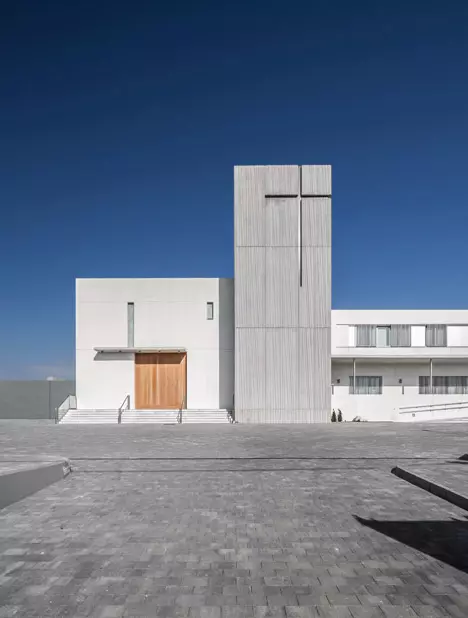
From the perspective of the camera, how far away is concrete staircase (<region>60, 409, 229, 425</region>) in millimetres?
20484

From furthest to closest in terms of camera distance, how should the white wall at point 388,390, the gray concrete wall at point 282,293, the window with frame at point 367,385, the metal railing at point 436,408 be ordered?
the window with frame at point 367,385, the white wall at point 388,390, the metal railing at point 436,408, the gray concrete wall at point 282,293

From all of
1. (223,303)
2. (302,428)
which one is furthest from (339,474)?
(223,303)

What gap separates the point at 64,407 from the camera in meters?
21.1

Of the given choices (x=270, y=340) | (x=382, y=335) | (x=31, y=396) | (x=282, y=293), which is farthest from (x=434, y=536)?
(x=31, y=396)

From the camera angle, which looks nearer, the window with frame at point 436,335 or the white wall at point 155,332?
the white wall at point 155,332

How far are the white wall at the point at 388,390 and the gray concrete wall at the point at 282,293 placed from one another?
406cm

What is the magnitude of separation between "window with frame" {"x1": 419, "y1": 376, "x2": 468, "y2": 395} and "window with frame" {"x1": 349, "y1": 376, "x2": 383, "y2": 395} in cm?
219

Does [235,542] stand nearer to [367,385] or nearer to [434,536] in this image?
[434,536]

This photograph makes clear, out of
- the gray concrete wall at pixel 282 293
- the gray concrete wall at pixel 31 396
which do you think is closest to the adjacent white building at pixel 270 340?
the gray concrete wall at pixel 282 293

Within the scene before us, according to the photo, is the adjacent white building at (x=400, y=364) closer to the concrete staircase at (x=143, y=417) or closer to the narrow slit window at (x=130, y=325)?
the concrete staircase at (x=143, y=417)

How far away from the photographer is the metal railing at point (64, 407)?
20308 millimetres

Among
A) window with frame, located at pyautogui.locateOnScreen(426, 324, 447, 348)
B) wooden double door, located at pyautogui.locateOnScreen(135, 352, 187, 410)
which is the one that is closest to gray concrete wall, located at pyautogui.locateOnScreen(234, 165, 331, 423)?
wooden double door, located at pyautogui.locateOnScreen(135, 352, 187, 410)

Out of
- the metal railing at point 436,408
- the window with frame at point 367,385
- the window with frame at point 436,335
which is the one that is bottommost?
the metal railing at point 436,408

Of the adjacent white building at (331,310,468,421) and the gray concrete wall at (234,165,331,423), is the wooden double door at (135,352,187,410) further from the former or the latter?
the adjacent white building at (331,310,468,421)
